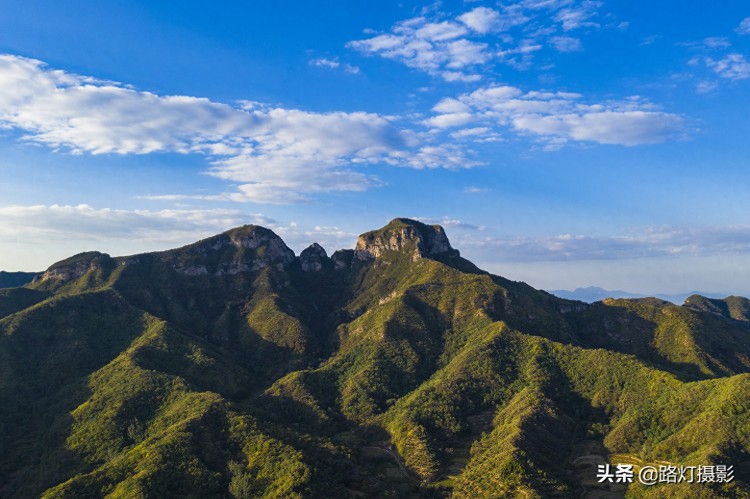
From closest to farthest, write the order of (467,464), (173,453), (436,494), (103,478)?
(103,478)
(173,453)
(436,494)
(467,464)

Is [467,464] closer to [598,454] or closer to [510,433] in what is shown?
[510,433]

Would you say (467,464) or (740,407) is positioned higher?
A: (740,407)

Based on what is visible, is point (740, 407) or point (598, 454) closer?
point (740, 407)

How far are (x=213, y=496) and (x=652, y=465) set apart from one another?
5498 inches

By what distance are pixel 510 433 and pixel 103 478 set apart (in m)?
131

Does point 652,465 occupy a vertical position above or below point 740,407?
below

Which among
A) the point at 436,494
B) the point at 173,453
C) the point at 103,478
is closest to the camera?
the point at 103,478

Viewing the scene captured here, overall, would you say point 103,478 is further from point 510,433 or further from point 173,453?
point 510,433

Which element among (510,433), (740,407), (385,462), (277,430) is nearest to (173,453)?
(277,430)

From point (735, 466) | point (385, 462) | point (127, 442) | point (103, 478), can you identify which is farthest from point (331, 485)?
point (735, 466)

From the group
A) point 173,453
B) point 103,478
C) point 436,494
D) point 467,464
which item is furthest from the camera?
point 467,464

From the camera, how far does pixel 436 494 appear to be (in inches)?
6545

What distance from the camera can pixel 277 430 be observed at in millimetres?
174375

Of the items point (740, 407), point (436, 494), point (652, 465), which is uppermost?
point (740, 407)
